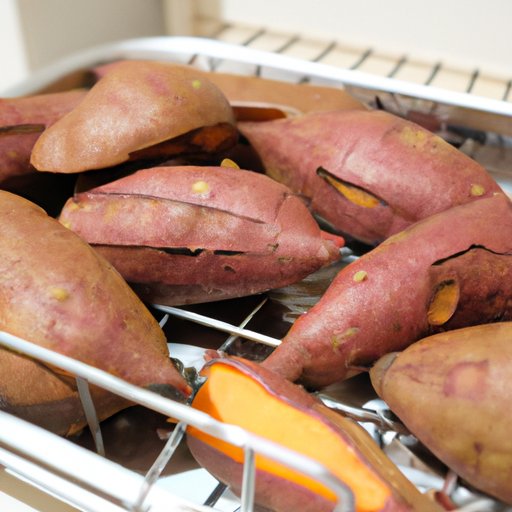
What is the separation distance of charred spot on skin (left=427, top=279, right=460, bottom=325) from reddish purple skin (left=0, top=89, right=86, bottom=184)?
0.35 m

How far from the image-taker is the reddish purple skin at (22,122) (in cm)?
57

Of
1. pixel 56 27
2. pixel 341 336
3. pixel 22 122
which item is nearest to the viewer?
pixel 341 336

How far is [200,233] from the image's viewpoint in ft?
1.65

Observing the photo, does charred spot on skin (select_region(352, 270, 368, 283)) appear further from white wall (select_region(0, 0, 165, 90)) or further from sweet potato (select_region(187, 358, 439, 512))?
white wall (select_region(0, 0, 165, 90))

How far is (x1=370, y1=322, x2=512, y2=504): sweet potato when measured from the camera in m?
0.39

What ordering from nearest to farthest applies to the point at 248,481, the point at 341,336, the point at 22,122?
the point at 248,481
the point at 341,336
the point at 22,122

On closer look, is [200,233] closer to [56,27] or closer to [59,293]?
[59,293]

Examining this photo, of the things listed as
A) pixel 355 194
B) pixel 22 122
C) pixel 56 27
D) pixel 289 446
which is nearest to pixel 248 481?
pixel 289 446

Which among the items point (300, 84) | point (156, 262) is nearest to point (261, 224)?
point (156, 262)

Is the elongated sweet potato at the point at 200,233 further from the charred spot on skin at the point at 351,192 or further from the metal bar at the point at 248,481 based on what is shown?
the metal bar at the point at 248,481

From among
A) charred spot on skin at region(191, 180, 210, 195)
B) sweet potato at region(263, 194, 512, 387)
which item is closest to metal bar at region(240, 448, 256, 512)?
sweet potato at region(263, 194, 512, 387)

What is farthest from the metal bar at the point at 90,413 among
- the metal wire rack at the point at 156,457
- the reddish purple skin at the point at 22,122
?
the reddish purple skin at the point at 22,122

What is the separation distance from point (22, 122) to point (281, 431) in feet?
1.19

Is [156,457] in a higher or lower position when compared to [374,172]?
lower
